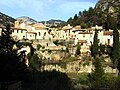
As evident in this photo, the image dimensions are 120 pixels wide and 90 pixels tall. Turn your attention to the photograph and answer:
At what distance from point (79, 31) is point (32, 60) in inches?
987

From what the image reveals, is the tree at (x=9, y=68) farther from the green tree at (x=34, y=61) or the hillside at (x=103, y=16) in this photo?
the hillside at (x=103, y=16)

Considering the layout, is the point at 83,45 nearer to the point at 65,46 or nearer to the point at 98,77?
the point at 65,46

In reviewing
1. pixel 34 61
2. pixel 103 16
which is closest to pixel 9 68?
pixel 34 61

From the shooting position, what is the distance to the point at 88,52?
227ft

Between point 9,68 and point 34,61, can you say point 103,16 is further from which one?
point 9,68

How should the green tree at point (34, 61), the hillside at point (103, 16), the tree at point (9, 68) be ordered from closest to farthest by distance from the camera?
the tree at point (9, 68)
the green tree at point (34, 61)
the hillside at point (103, 16)

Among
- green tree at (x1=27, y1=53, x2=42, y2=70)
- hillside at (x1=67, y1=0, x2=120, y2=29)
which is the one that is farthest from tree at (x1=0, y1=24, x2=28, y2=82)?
hillside at (x1=67, y1=0, x2=120, y2=29)

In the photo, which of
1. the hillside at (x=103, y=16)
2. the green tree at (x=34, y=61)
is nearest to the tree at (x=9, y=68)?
the green tree at (x=34, y=61)

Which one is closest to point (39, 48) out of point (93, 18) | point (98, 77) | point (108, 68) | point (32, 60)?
point (32, 60)

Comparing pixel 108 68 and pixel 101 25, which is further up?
pixel 101 25

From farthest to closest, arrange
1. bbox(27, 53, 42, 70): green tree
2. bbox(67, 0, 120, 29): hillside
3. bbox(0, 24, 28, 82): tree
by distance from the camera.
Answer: bbox(67, 0, 120, 29): hillside → bbox(27, 53, 42, 70): green tree → bbox(0, 24, 28, 82): tree

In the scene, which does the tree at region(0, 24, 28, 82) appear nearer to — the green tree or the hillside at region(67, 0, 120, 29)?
the green tree

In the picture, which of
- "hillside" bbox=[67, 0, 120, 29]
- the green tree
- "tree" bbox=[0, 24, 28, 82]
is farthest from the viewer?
"hillside" bbox=[67, 0, 120, 29]

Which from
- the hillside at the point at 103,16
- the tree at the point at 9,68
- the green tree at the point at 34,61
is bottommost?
the green tree at the point at 34,61
